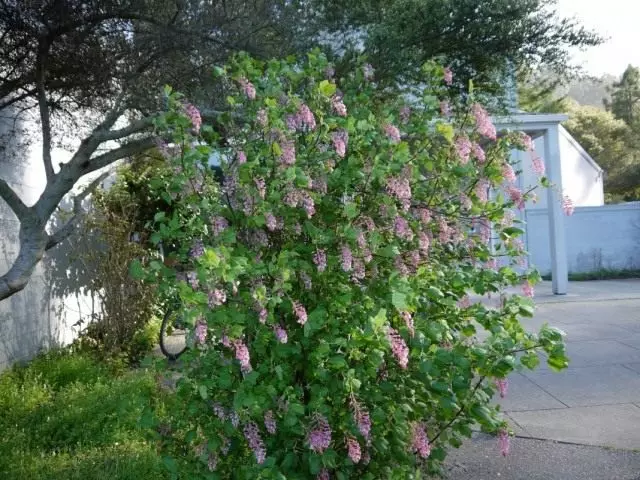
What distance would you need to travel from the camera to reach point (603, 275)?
1546 centimetres

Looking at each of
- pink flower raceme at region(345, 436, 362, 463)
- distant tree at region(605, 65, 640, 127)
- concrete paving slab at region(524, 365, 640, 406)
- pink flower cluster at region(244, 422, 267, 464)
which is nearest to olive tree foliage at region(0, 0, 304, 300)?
pink flower cluster at region(244, 422, 267, 464)

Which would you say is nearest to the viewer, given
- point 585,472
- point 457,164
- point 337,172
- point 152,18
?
point 337,172

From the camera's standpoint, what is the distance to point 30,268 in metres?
3.49

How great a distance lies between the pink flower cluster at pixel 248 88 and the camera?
8.54 feet

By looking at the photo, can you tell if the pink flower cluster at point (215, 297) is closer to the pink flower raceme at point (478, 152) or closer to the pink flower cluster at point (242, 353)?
the pink flower cluster at point (242, 353)

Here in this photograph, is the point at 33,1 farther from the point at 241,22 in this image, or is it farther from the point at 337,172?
the point at 337,172

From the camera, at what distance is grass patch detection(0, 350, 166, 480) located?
325 cm

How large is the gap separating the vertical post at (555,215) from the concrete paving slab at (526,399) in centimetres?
644

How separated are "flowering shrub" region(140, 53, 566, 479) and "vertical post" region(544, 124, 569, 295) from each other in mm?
8973

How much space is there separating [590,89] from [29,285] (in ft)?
104

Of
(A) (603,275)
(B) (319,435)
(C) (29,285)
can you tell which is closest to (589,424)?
(B) (319,435)

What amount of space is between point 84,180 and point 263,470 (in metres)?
5.92

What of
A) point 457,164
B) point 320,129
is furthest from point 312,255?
point 457,164

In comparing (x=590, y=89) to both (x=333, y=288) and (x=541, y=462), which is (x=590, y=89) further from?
(x=333, y=288)
